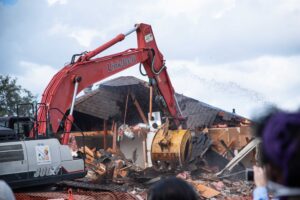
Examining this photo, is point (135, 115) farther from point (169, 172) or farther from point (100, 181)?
point (100, 181)

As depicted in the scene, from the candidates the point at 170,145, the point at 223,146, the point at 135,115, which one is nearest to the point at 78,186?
the point at 170,145

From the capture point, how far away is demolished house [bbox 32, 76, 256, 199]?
10695 millimetres

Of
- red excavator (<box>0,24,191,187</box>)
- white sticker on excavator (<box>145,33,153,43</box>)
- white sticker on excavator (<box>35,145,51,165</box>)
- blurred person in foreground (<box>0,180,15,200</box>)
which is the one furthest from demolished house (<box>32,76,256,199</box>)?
blurred person in foreground (<box>0,180,15,200</box>)

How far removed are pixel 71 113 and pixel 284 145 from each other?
7468mm

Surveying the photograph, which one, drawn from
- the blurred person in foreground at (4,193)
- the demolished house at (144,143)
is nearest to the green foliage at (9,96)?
the demolished house at (144,143)

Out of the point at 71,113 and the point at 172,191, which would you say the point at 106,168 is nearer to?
the point at 71,113

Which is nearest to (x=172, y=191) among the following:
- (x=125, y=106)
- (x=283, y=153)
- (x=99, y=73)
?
(x=283, y=153)

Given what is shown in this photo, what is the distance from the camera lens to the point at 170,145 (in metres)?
11.6

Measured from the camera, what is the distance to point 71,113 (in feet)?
27.7

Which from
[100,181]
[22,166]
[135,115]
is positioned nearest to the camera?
[22,166]

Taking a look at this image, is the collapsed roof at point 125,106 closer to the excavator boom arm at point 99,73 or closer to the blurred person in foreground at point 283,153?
the excavator boom arm at point 99,73

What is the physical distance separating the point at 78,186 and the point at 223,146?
253 inches

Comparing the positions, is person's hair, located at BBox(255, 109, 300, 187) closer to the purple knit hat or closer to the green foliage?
the purple knit hat

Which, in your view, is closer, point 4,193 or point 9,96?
point 4,193
